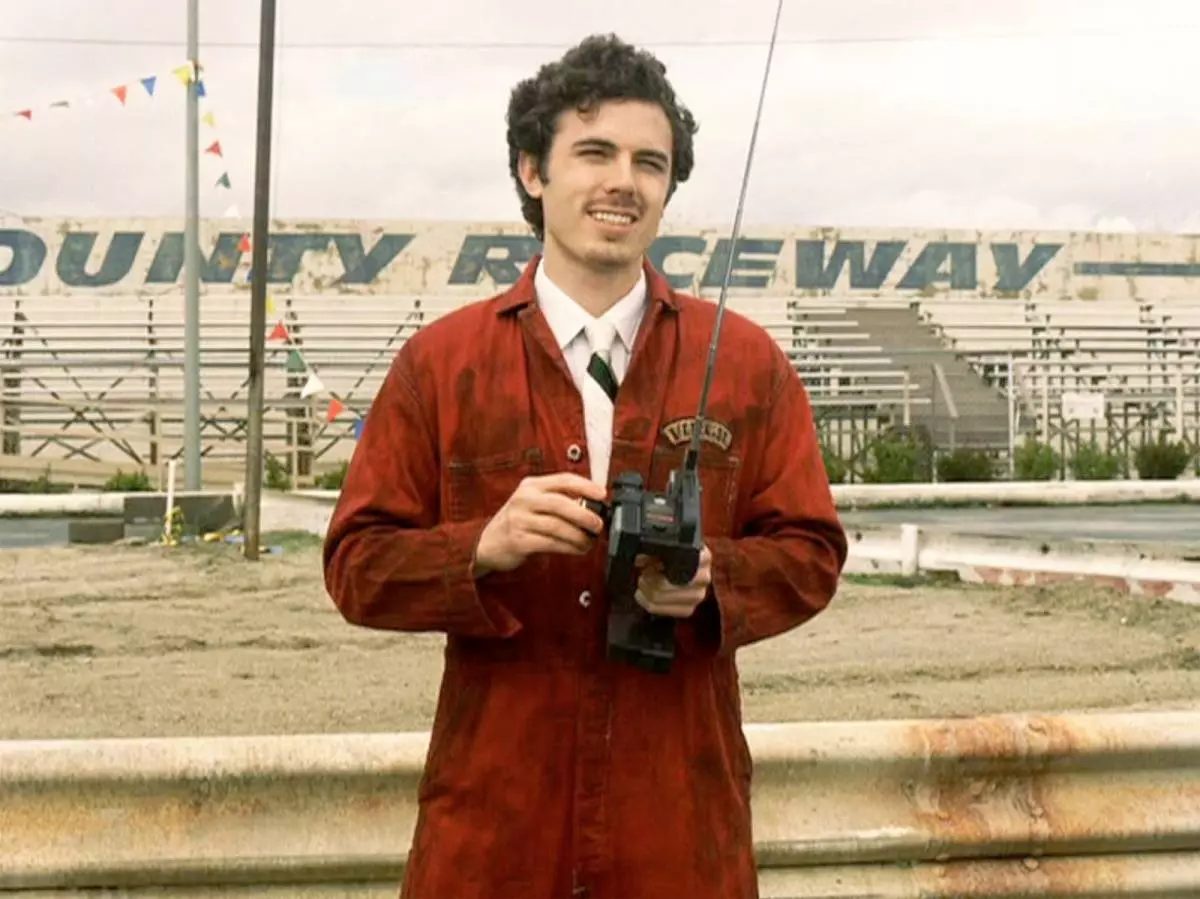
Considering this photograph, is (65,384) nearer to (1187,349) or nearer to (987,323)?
(987,323)

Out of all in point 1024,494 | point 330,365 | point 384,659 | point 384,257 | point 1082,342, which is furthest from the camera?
point 384,257

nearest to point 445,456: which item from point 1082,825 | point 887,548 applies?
point 1082,825

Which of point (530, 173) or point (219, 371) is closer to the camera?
point (530, 173)

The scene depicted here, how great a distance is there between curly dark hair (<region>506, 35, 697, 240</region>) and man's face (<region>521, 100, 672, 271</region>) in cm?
2

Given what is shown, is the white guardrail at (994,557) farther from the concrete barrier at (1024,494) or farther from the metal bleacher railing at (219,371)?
the metal bleacher railing at (219,371)

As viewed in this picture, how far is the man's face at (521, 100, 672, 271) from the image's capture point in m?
2.02

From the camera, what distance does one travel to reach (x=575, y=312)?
205cm

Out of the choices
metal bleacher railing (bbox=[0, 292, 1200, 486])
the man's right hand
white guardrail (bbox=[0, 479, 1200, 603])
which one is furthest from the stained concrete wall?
the man's right hand

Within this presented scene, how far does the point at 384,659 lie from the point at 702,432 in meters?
4.85

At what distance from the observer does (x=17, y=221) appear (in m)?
34.6

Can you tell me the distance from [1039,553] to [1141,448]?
14.0m

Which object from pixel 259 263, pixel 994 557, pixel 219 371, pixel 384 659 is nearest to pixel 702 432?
pixel 384 659

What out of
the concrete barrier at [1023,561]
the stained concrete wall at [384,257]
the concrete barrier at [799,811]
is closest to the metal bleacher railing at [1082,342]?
the stained concrete wall at [384,257]

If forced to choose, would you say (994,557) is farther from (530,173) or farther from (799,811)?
(530,173)
